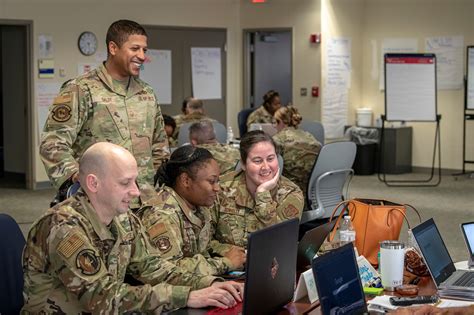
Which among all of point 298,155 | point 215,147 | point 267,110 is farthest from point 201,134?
point 267,110

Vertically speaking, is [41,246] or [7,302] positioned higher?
[41,246]

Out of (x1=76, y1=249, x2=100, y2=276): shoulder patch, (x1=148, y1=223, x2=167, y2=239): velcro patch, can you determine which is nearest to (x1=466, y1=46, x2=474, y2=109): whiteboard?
(x1=148, y1=223, x2=167, y2=239): velcro patch

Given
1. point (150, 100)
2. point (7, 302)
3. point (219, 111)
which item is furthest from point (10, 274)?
point (219, 111)

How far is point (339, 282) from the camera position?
2395 millimetres

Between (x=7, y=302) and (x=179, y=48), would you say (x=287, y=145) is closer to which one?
(x=7, y=302)

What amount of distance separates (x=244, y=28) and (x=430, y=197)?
427cm

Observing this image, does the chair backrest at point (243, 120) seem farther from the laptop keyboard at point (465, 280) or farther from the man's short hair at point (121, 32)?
the laptop keyboard at point (465, 280)

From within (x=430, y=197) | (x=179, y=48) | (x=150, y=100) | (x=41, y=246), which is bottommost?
(x=430, y=197)

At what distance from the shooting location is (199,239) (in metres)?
3.44

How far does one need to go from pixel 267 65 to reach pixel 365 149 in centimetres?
215

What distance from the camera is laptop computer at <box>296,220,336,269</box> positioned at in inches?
118

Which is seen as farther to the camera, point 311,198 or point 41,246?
point 311,198

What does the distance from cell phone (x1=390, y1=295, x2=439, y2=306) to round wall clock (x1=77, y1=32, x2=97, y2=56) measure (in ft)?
27.4

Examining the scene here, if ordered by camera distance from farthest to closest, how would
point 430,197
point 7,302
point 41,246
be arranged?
point 430,197
point 7,302
point 41,246
